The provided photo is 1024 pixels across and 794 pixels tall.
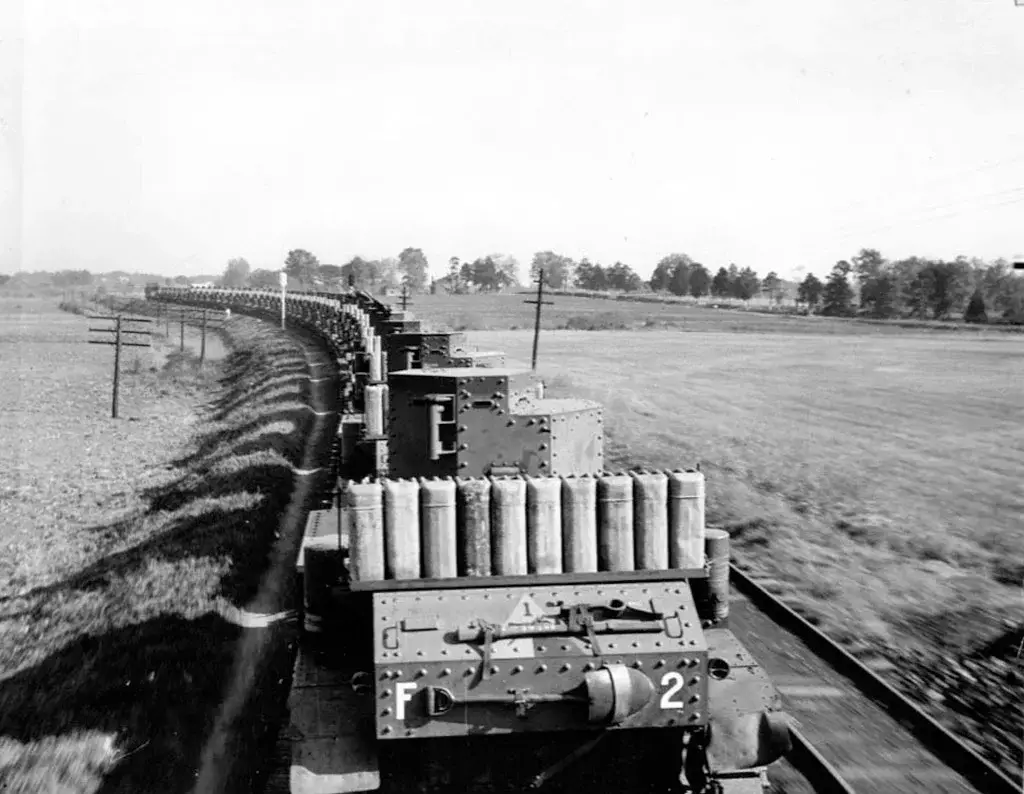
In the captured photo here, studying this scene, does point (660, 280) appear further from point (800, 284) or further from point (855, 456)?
point (855, 456)

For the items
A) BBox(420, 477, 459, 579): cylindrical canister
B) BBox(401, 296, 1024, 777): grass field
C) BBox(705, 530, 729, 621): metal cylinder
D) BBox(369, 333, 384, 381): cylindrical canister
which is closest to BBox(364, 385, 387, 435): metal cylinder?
BBox(369, 333, 384, 381): cylindrical canister

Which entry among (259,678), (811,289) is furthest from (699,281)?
(259,678)

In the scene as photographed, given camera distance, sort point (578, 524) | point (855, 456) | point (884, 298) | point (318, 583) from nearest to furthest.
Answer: point (578, 524), point (318, 583), point (855, 456), point (884, 298)

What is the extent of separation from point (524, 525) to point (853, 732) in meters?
5.96

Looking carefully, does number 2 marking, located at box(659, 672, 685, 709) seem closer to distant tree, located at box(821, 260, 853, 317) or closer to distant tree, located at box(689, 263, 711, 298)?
distant tree, located at box(821, 260, 853, 317)

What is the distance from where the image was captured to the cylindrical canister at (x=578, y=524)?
8.99 metres

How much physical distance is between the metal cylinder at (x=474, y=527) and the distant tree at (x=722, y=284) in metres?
126

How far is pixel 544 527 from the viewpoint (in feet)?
29.4

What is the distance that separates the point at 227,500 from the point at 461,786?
13.3m

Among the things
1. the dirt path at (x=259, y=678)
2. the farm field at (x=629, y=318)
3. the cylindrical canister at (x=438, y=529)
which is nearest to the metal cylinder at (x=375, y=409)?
the dirt path at (x=259, y=678)

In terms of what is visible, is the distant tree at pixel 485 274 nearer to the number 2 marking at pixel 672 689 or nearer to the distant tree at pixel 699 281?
the distant tree at pixel 699 281

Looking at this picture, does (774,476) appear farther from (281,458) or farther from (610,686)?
(610,686)

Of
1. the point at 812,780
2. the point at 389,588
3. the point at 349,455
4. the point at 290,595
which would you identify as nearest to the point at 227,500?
the point at 349,455

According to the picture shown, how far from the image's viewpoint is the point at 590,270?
141 meters
